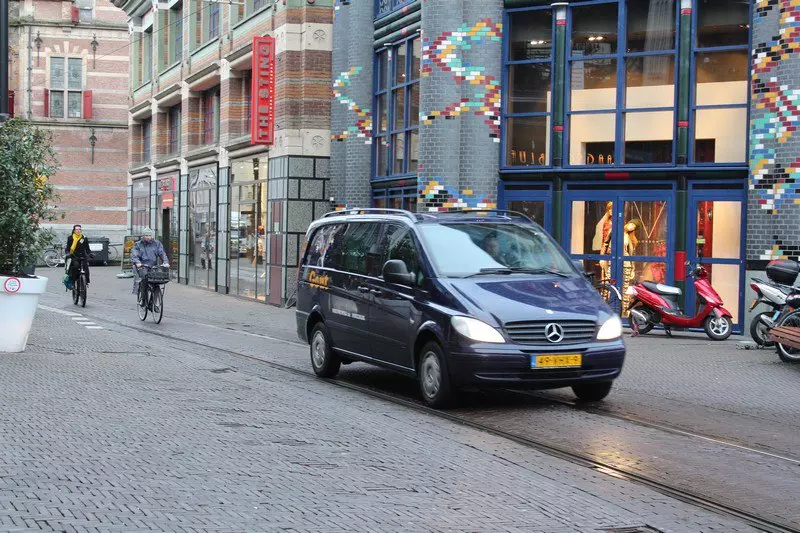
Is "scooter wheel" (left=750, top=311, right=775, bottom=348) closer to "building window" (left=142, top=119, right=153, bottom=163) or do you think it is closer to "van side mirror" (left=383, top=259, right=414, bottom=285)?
"van side mirror" (left=383, top=259, right=414, bottom=285)

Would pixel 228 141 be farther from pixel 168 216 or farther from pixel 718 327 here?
pixel 718 327

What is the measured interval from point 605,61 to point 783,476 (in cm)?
1286

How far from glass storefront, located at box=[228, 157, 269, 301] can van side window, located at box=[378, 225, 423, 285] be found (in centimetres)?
1510

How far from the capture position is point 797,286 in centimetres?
1509

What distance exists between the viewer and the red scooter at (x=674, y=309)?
55.9ft

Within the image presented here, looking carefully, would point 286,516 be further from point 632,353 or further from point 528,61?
point 528,61

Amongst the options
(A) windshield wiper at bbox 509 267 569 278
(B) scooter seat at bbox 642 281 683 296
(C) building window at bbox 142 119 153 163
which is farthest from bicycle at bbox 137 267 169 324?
(C) building window at bbox 142 119 153 163

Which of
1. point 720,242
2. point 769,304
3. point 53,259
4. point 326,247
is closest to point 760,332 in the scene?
point 769,304

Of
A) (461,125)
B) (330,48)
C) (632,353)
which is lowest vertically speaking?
(632,353)

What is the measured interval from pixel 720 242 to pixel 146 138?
2852 cm

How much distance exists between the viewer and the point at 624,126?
19.0 m

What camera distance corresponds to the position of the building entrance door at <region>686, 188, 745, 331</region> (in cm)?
1778

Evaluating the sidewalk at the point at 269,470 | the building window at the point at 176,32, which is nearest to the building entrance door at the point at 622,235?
the sidewalk at the point at 269,470

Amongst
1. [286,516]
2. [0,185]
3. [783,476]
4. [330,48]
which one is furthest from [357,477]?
[330,48]
